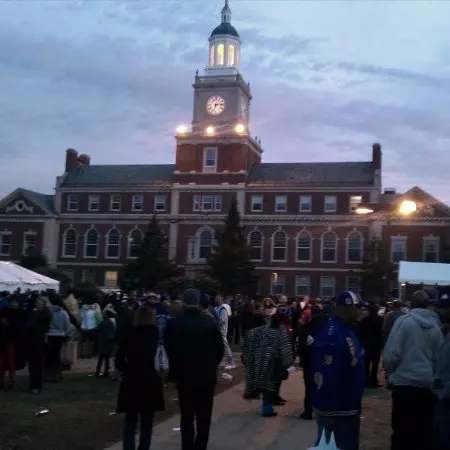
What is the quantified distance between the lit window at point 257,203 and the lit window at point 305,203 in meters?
3.55

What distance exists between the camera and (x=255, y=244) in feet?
203

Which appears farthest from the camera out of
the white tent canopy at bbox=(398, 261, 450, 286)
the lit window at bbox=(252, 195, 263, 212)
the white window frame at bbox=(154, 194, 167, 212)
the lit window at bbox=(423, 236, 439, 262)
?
the white window frame at bbox=(154, 194, 167, 212)

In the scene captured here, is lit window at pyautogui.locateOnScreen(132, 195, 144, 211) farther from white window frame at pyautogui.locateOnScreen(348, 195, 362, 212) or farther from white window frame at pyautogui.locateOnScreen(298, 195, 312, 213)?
white window frame at pyautogui.locateOnScreen(348, 195, 362, 212)

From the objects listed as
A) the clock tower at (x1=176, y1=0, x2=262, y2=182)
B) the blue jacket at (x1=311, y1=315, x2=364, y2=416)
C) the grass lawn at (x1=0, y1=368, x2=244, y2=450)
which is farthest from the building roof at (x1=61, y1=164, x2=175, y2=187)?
the blue jacket at (x1=311, y1=315, x2=364, y2=416)

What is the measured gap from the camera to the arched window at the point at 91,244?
214ft

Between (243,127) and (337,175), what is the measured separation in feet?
31.3

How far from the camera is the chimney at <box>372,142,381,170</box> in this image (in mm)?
60759

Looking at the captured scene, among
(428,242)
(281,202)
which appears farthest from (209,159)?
(428,242)

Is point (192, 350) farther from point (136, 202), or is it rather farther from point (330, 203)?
point (136, 202)

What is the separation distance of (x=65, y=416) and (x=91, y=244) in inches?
2194

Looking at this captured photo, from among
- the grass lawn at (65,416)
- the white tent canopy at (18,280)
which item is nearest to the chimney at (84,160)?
the white tent canopy at (18,280)

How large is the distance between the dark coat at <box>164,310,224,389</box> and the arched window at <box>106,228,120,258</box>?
5773 centimetres

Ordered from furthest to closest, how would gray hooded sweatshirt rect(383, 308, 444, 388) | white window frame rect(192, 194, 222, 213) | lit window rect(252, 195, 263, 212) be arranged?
white window frame rect(192, 194, 222, 213)
lit window rect(252, 195, 263, 212)
gray hooded sweatshirt rect(383, 308, 444, 388)

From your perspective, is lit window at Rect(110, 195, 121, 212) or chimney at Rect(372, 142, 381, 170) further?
lit window at Rect(110, 195, 121, 212)
